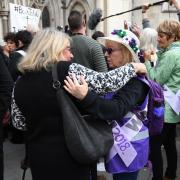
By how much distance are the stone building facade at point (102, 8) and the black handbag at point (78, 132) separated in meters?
9.67

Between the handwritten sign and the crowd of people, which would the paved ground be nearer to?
the crowd of people

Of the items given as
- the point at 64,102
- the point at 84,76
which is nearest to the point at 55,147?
the point at 64,102

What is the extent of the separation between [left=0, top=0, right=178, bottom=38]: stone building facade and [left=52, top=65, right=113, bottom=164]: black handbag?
9674 millimetres

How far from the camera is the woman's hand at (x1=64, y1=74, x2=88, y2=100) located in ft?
6.83

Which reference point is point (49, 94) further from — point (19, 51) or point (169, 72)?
point (19, 51)

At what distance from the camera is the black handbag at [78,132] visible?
2.08 meters

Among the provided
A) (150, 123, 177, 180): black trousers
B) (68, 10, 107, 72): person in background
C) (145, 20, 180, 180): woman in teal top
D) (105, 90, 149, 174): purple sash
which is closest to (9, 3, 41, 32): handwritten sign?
(68, 10, 107, 72): person in background

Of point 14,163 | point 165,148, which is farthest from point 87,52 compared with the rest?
point 14,163

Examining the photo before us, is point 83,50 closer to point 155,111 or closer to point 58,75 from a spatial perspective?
point 155,111

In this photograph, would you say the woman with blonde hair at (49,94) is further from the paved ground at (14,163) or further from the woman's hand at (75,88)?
the paved ground at (14,163)

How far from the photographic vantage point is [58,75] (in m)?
2.12

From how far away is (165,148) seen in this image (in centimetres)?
401

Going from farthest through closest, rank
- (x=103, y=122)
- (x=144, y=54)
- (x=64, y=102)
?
(x=144, y=54)
(x=103, y=122)
(x=64, y=102)

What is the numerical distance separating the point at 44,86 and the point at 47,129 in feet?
0.81
